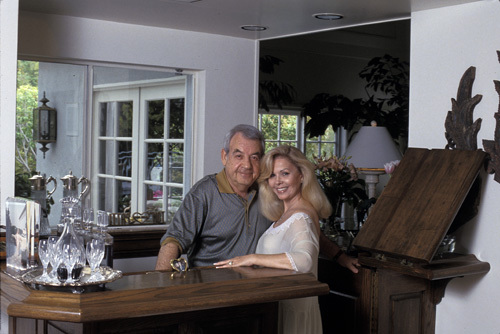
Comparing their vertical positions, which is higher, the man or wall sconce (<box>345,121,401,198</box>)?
wall sconce (<box>345,121,401,198</box>)

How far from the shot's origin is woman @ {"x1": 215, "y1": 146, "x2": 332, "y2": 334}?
297 centimetres

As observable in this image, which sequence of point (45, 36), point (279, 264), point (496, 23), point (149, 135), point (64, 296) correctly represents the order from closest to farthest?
point (64, 296) < point (279, 264) < point (496, 23) < point (45, 36) < point (149, 135)

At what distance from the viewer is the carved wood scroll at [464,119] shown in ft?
11.8

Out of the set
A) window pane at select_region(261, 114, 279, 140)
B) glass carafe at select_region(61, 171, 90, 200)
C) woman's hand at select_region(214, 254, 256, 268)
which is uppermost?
window pane at select_region(261, 114, 279, 140)

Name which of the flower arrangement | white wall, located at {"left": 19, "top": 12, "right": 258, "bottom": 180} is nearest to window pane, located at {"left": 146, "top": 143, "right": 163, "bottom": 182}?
white wall, located at {"left": 19, "top": 12, "right": 258, "bottom": 180}

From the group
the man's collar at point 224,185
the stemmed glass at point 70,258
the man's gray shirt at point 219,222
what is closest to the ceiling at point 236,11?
the man's collar at point 224,185

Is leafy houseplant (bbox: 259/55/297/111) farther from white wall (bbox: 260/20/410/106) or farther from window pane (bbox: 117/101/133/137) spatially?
window pane (bbox: 117/101/133/137)

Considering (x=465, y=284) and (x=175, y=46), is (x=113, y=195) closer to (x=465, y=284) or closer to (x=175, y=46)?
(x=175, y=46)

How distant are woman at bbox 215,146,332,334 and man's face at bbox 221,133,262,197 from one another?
10cm

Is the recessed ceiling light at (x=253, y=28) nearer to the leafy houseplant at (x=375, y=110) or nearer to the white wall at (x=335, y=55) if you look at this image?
the leafy houseplant at (x=375, y=110)

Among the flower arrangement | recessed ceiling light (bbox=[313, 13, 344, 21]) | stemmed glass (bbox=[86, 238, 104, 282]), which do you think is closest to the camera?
stemmed glass (bbox=[86, 238, 104, 282])

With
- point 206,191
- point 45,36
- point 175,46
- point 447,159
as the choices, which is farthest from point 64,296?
point 175,46

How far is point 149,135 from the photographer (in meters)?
5.02

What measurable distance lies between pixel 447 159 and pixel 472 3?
0.88m
